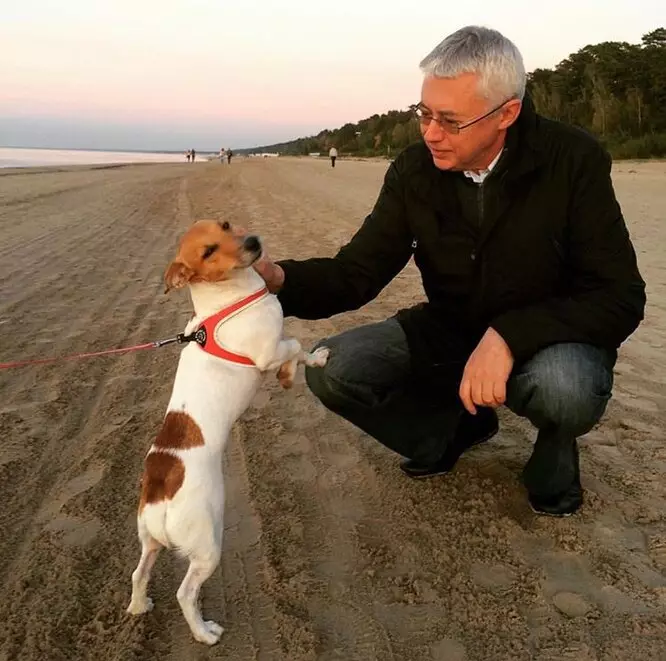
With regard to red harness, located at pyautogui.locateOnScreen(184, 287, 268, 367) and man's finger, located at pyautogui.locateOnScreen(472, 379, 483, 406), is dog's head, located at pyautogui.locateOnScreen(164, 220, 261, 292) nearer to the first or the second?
red harness, located at pyautogui.locateOnScreen(184, 287, 268, 367)

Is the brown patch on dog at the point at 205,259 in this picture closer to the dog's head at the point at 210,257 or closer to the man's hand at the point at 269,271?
the dog's head at the point at 210,257

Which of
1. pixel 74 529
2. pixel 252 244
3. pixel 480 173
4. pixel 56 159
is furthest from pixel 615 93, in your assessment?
pixel 56 159

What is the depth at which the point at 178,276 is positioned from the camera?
2.85 meters

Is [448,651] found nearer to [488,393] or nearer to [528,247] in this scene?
[488,393]

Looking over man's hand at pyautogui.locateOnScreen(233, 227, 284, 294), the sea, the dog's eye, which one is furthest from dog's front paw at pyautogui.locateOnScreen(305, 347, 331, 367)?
the sea

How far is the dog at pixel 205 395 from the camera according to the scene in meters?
2.30

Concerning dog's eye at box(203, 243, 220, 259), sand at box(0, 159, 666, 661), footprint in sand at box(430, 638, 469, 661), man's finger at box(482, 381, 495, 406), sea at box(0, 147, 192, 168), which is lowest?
sea at box(0, 147, 192, 168)

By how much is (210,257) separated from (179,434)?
33.1 inches

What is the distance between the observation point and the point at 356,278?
352 cm

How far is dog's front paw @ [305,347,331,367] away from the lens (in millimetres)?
3299

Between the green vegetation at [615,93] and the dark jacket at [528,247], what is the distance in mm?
27962

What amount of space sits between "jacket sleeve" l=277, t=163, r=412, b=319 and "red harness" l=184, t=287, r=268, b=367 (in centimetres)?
44

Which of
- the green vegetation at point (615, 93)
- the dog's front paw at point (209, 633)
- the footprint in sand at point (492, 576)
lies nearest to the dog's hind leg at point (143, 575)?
the dog's front paw at point (209, 633)

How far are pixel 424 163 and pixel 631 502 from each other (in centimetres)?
193
